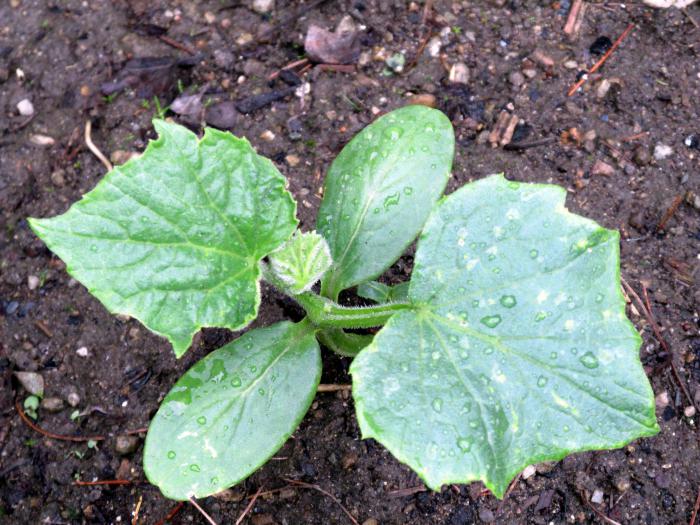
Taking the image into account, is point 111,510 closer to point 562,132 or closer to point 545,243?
point 545,243

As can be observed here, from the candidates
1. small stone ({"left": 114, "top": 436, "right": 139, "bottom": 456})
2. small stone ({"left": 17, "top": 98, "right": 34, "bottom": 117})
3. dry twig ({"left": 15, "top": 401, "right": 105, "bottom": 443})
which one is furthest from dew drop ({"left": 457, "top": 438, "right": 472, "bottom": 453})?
small stone ({"left": 17, "top": 98, "right": 34, "bottom": 117})

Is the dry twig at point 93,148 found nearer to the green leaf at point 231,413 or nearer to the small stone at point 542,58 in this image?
the green leaf at point 231,413

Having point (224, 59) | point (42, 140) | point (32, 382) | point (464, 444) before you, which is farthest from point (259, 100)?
point (464, 444)

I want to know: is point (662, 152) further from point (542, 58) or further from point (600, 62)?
point (542, 58)

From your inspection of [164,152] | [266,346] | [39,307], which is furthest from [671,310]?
[39,307]

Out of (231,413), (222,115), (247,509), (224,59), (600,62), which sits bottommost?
(247,509)
